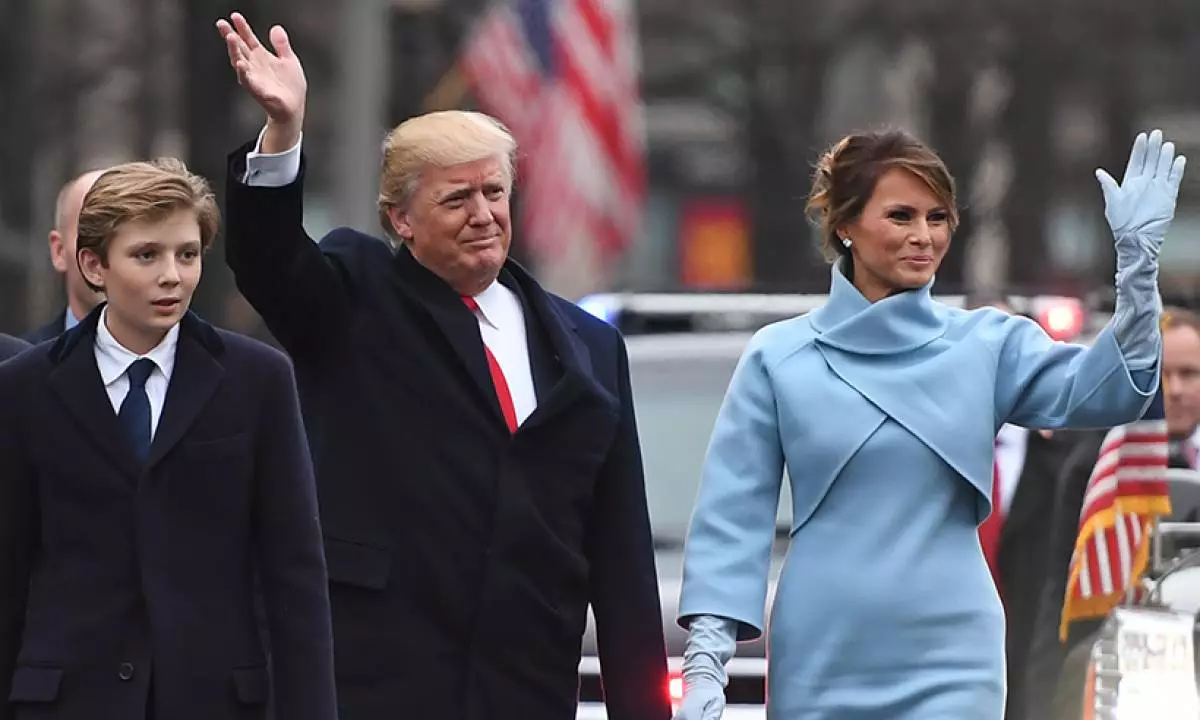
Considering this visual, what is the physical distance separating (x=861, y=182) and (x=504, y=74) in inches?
687

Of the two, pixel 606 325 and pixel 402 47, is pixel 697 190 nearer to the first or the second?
pixel 402 47

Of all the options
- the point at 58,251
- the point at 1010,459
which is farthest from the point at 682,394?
the point at 58,251

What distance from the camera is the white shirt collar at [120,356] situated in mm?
5074

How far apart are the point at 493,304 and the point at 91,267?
937 mm

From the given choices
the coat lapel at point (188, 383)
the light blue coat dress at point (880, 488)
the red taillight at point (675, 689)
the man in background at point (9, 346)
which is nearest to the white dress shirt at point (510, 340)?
the light blue coat dress at point (880, 488)

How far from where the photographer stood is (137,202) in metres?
5.05

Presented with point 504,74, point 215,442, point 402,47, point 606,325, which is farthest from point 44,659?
point 402,47

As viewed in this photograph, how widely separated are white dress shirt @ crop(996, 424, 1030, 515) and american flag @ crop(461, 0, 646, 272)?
12.3 m

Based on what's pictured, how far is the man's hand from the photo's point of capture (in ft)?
17.3

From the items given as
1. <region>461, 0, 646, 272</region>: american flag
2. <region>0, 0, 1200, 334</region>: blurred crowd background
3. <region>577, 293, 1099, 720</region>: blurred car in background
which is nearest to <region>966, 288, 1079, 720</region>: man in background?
<region>577, 293, 1099, 720</region>: blurred car in background

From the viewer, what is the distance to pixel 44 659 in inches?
193

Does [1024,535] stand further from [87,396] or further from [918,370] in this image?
[87,396]

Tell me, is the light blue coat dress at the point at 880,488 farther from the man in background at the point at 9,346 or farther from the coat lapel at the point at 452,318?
the man in background at the point at 9,346

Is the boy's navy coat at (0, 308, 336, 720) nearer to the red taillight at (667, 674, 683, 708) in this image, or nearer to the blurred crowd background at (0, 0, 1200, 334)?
the red taillight at (667, 674, 683, 708)
